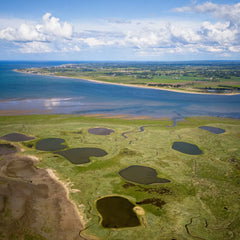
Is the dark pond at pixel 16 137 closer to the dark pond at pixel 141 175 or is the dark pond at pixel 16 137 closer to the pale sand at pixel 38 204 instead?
the pale sand at pixel 38 204

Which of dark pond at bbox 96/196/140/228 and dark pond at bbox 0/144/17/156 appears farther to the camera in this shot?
dark pond at bbox 0/144/17/156

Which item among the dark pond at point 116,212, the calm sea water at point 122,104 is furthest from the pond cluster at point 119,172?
the calm sea water at point 122,104

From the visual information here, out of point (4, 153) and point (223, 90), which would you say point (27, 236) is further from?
point (223, 90)

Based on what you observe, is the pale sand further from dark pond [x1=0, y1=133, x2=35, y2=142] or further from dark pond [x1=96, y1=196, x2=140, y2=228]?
dark pond [x1=0, y1=133, x2=35, y2=142]

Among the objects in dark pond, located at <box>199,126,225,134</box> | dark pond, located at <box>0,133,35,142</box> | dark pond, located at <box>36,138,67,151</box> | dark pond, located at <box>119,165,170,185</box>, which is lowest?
dark pond, located at <box>119,165,170,185</box>

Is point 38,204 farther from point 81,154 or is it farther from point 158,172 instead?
point 158,172

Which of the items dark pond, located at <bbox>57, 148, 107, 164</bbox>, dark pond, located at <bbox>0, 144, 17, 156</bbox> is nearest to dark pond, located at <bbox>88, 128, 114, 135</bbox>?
dark pond, located at <bbox>57, 148, 107, 164</bbox>

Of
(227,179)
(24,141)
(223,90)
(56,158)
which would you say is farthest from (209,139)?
(223,90)
